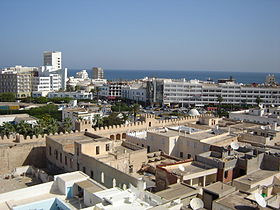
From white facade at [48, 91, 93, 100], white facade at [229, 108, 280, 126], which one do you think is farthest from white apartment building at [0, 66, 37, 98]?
white facade at [229, 108, 280, 126]

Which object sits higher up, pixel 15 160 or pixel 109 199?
pixel 109 199

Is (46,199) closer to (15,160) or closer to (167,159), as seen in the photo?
(167,159)

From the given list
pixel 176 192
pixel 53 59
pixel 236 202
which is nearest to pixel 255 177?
pixel 236 202

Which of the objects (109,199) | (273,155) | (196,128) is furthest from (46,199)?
(196,128)

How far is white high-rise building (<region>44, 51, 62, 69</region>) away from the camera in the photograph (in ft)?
600

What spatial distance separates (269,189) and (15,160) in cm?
2564

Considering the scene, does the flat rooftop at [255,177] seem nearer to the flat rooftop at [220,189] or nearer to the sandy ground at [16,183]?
the flat rooftop at [220,189]

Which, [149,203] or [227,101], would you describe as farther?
[227,101]

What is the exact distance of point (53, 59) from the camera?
183m

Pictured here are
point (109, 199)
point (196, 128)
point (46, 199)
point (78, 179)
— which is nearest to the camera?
point (109, 199)

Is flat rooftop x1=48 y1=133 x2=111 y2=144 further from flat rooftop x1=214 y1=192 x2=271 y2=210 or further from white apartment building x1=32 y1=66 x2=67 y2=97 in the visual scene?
white apartment building x1=32 y1=66 x2=67 y2=97

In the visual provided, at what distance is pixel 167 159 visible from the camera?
3084cm

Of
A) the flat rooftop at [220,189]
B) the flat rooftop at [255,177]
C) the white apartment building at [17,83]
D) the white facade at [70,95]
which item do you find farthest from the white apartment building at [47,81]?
the flat rooftop at [220,189]

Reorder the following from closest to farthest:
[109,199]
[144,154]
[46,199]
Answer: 1. [109,199]
2. [46,199]
3. [144,154]
